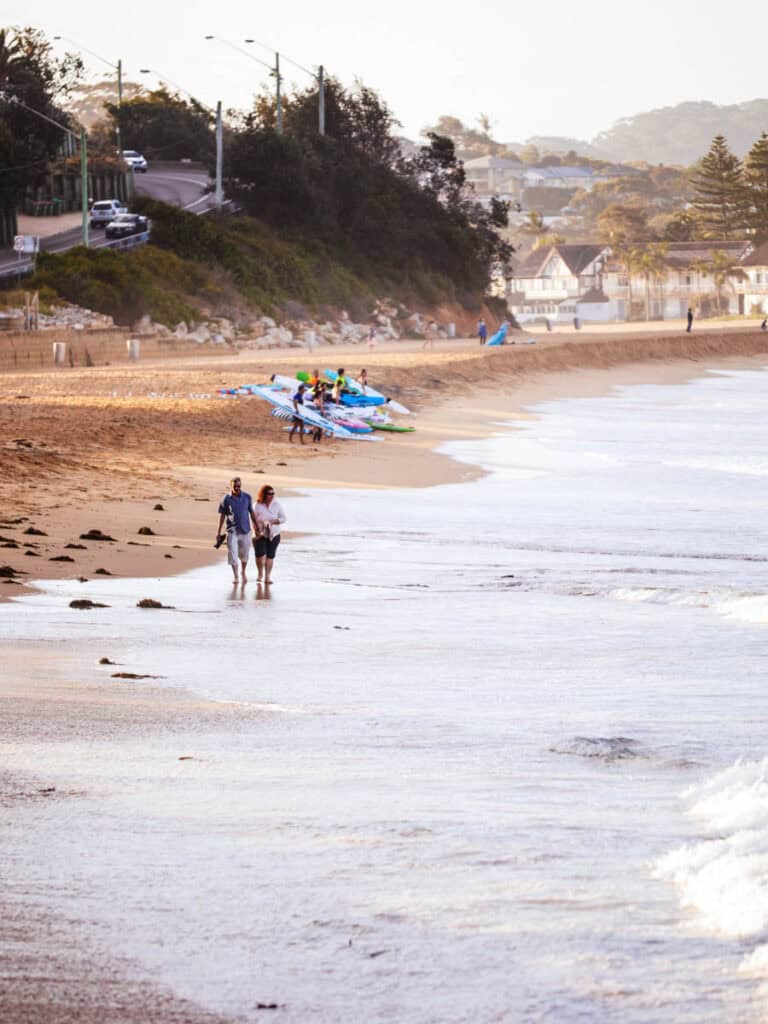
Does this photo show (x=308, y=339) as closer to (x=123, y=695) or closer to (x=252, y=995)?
(x=123, y=695)

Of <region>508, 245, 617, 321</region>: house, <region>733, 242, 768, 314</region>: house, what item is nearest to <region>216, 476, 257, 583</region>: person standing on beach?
<region>733, 242, 768, 314</region>: house

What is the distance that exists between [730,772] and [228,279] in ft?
207

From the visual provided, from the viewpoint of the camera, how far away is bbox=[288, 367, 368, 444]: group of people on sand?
31.0 metres

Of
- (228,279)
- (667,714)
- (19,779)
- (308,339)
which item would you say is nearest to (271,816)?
(19,779)

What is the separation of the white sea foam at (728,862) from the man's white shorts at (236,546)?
7.66 meters

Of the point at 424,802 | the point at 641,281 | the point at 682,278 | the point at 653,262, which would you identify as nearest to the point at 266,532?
the point at 424,802

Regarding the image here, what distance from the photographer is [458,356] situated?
56875mm

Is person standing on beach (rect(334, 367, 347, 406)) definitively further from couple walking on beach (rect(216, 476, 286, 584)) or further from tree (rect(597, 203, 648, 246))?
tree (rect(597, 203, 648, 246))

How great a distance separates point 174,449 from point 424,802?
66.8 feet

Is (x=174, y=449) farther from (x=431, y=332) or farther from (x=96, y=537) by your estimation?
(x=431, y=332)

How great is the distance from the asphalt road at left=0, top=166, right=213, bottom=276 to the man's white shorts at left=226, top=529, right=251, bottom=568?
4672cm

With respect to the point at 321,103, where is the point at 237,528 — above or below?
below

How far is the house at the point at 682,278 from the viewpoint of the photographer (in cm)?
13512

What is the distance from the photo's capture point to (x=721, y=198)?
143m
